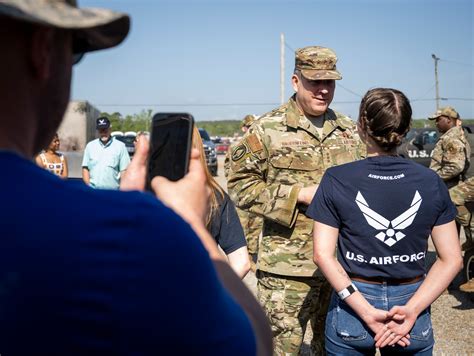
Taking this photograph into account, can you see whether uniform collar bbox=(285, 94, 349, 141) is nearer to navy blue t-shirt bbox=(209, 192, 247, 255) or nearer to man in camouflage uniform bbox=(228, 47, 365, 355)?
man in camouflage uniform bbox=(228, 47, 365, 355)

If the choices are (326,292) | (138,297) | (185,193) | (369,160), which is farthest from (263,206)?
(138,297)

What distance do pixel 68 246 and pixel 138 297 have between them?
5.1 inches

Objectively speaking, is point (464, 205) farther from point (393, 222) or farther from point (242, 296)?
point (242, 296)

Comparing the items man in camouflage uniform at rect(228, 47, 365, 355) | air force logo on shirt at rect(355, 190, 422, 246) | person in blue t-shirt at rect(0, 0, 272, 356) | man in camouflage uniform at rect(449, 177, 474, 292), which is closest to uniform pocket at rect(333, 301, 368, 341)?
air force logo on shirt at rect(355, 190, 422, 246)

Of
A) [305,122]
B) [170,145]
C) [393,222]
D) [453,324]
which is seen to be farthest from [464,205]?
[170,145]

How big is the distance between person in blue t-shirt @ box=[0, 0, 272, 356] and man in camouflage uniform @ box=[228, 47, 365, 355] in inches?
107

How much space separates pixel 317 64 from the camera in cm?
397

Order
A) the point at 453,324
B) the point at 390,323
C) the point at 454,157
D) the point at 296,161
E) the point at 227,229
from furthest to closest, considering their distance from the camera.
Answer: the point at 454,157, the point at 453,324, the point at 296,161, the point at 227,229, the point at 390,323

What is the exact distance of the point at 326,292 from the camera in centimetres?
392

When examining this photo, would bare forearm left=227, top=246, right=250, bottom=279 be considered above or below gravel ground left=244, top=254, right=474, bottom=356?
above

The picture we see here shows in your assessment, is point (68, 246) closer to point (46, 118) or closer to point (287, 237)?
point (46, 118)

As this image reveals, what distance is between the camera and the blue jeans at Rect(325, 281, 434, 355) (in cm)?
288

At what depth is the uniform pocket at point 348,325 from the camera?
9.48 feet

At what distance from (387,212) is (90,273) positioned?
2.14 m
